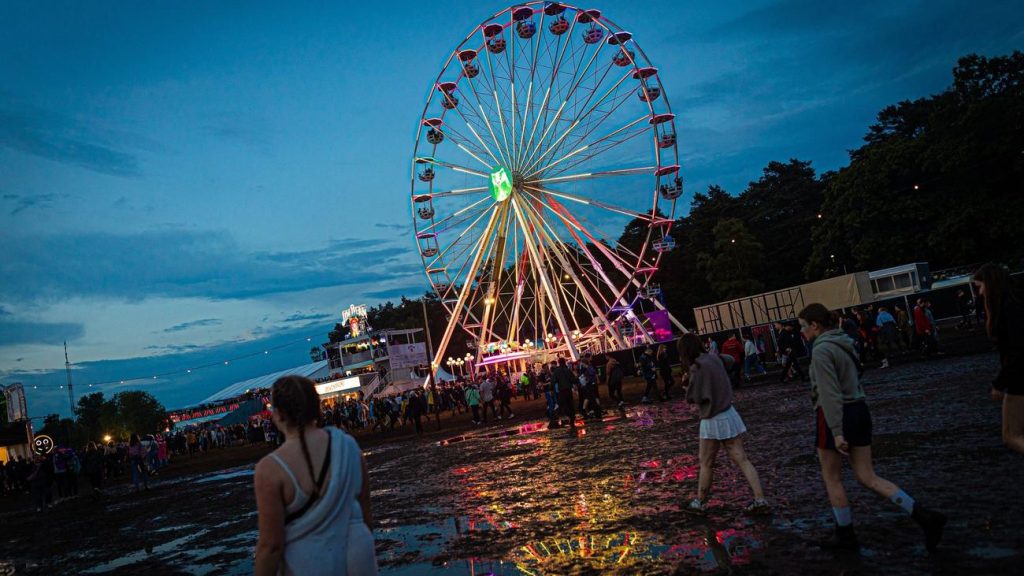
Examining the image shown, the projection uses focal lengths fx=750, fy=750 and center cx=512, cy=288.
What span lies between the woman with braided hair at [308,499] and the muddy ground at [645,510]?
3076mm

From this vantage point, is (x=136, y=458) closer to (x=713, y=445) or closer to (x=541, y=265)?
(x=713, y=445)

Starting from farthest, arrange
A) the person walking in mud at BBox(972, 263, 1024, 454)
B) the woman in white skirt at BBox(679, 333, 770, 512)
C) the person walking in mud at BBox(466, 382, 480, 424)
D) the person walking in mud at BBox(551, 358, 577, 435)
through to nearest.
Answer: the person walking in mud at BBox(466, 382, 480, 424) < the person walking in mud at BBox(551, 358, 577, 435) < the woman in white skirt at BBox(679, 333, 770, 512) < the person walking in mud at BBox(972, 263, 1024, 454)

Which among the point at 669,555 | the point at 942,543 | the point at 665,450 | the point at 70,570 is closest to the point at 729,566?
the point at 669,555

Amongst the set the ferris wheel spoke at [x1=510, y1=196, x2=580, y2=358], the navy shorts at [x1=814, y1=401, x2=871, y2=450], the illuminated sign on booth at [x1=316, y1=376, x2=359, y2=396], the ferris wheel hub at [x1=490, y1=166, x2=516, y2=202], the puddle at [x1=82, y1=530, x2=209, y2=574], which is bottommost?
the puddle at [x1=82, y1=530, x2=209, y2=574]

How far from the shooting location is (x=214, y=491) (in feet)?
65.1

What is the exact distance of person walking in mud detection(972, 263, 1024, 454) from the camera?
5.58 m

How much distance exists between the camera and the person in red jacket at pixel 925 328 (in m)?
20.5

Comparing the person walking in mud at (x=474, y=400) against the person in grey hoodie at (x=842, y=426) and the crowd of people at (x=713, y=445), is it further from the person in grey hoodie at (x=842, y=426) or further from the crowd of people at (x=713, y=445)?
the person in grey hoodie at (x=842, y=426)

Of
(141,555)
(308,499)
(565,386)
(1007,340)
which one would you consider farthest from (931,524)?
(565,386)

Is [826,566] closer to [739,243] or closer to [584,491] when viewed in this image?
[584,491]

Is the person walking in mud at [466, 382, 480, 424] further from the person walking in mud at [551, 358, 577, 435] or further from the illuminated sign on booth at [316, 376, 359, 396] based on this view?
the illuminated sign on booth at [316, 376, 359, 396]

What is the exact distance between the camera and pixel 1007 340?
5.63 m

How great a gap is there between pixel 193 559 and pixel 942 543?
Answer: 334 inches

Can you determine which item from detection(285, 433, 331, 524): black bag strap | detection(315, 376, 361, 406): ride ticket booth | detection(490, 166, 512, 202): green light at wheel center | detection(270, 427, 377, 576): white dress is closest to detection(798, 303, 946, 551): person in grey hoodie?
detection(270, 427, 377, 576): white dress
